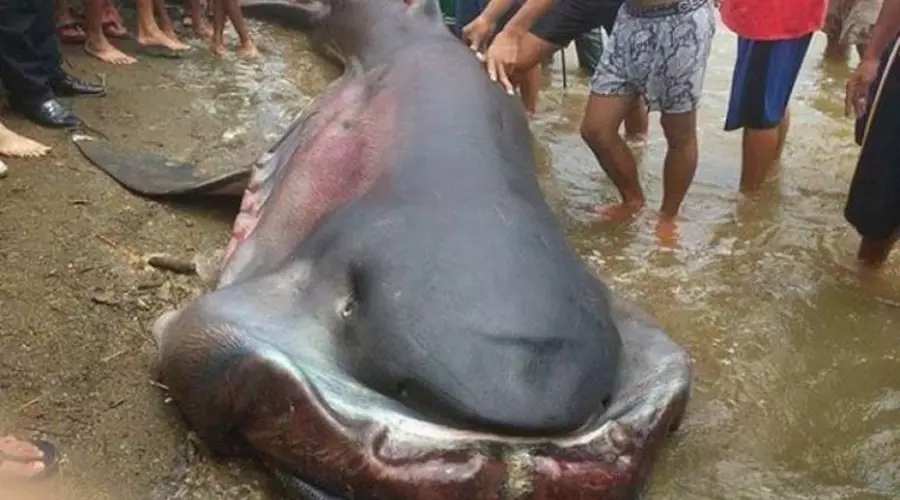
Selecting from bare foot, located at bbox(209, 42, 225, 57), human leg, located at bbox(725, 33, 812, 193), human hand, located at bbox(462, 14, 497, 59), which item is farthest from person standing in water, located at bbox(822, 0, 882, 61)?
bare foot, located at bbox(209, 42, 225, 57)

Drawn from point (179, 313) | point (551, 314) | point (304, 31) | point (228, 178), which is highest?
point (551, 314)

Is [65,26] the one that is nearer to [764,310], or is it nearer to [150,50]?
[150,50]

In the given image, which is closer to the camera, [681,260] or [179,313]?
[179,313]

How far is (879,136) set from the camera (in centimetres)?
488

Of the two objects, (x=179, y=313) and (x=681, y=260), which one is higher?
(x=179, y=313)

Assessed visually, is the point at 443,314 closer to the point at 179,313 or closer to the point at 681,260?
the point at 179,313

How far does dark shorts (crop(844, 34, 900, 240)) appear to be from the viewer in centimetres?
481

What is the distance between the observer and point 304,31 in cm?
797

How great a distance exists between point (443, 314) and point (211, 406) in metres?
0.65

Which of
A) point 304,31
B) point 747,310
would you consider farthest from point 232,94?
point 747,310

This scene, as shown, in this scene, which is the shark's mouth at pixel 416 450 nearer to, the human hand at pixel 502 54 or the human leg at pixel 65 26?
the human hand at pixel 502 54

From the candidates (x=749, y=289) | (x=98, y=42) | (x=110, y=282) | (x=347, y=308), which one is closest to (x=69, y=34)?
(x=98, y=42)

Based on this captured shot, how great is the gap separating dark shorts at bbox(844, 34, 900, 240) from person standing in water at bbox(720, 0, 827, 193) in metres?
0.73

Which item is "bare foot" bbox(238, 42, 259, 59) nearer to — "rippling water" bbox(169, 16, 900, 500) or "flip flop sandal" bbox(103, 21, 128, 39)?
"rippling water" bbox(169, 16, 900, 500)
